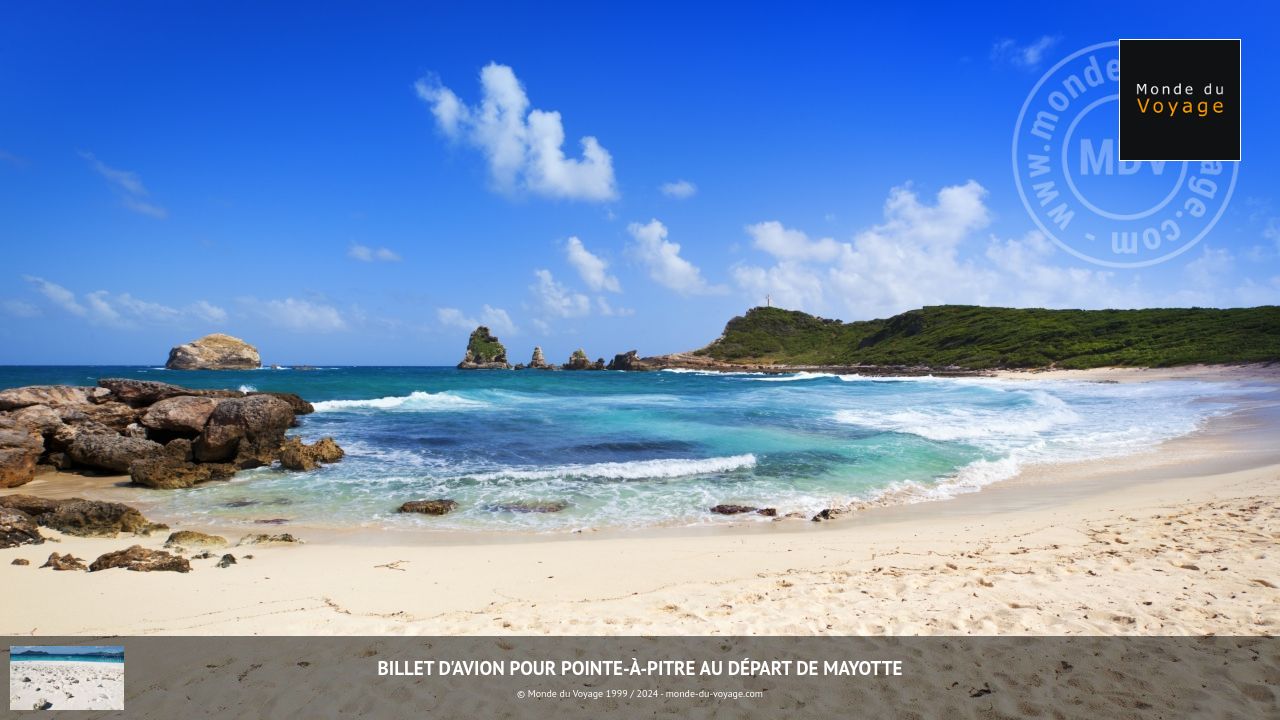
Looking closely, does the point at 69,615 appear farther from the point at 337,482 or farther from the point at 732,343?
the point at 732,343

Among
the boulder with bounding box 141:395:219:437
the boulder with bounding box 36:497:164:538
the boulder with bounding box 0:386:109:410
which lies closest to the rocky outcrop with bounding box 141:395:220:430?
the boulder with bounding box 141:395:219:437

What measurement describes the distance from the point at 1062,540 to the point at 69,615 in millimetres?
10622

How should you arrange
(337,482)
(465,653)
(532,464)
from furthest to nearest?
(532,464) < (337,482) < (465,653)

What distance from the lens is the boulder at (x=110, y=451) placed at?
40.7ft

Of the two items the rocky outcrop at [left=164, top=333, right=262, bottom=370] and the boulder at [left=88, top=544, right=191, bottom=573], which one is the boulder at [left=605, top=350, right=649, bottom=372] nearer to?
the rocky outcrop at [left=164, top=333, right=262, bottom=370]

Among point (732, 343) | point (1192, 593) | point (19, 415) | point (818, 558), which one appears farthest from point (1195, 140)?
point (732, 343)

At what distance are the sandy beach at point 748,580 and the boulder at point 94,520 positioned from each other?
1.24 ft

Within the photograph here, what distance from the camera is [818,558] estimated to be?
271 inches

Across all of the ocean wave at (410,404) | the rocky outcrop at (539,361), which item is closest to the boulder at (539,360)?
the rocky outcrop at (539,361)

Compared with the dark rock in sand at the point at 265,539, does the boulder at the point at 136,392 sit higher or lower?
higher

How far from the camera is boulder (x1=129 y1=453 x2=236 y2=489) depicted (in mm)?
11469

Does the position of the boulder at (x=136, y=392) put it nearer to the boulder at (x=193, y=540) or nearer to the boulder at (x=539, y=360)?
the boulder at (x=193, y=540)

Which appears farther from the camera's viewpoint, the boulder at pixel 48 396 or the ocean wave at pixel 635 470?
the boulder at pixel 48 396

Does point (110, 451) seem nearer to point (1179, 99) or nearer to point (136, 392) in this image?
point (136, 392)
